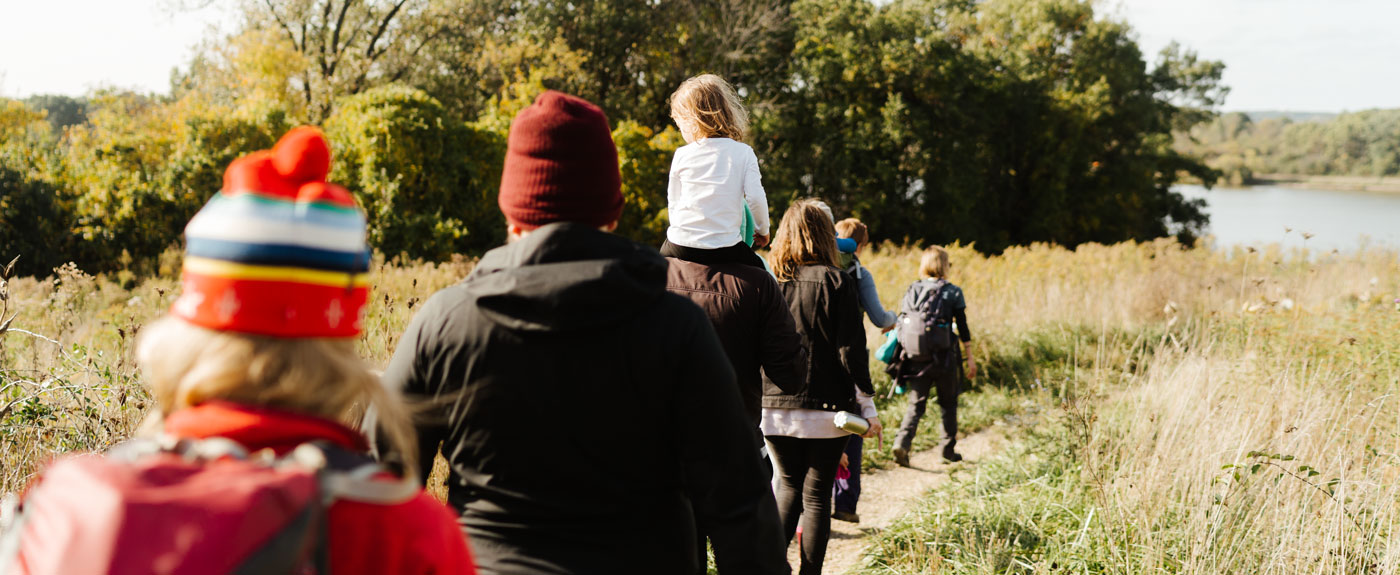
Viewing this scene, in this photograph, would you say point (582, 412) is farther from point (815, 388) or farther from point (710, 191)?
point (815, 388)

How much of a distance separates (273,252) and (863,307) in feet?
12.4

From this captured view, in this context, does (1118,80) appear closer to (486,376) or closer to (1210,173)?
(1210,173)

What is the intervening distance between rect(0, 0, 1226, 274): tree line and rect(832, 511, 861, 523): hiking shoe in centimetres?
1102

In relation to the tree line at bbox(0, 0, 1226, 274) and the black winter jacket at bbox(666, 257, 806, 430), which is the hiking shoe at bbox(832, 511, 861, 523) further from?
the tree line at bbox(0, 0, 1226, 274)

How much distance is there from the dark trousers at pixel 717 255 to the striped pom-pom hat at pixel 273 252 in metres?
1.84

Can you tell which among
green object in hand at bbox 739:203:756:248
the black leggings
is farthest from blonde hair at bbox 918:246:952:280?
green object in hand at bbox 739:203:756:248

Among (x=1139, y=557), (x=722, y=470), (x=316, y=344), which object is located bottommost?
(x=1139, y=557)

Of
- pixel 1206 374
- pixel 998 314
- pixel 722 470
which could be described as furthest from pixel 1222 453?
pixel 998 314

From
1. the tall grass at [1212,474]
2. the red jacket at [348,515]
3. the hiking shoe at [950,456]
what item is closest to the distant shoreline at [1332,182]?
the tall grass at [1212,474]

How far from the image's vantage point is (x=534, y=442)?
1.52 m

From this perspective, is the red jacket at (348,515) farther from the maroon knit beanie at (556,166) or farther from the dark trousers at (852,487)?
the dark trousers at (852,487)

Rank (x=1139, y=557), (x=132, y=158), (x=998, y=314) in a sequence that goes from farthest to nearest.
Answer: (x=132, y=158)
(x=998, y=314)
(x=1139, y=557)

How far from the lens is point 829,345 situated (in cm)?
341

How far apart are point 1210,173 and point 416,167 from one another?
93.1ft
